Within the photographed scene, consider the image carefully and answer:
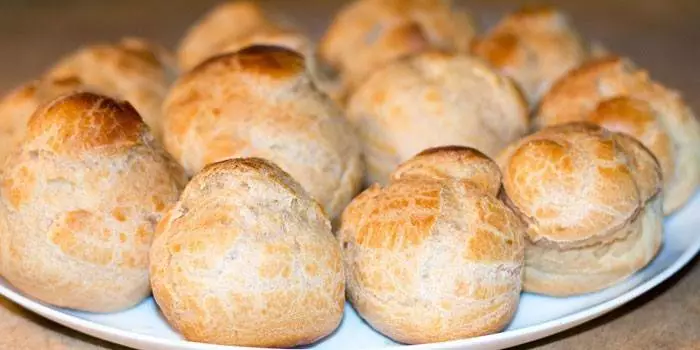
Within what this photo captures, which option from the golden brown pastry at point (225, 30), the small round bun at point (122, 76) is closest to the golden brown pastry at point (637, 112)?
the golden brown pastry at point (225, 30)

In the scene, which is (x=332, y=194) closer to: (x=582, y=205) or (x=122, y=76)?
(x=582, y=205)

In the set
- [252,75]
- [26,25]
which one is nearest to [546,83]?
[252,75]

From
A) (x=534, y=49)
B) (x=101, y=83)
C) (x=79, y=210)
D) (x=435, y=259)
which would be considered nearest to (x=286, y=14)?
(x=534, y=49)

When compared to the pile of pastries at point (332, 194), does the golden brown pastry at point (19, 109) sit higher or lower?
higher

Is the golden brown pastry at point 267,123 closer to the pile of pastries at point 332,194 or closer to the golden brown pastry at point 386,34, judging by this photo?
the pile of pastries at point 332,194

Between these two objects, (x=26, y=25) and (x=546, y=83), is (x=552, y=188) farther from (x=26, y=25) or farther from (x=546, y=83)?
(x=26, y=25)
